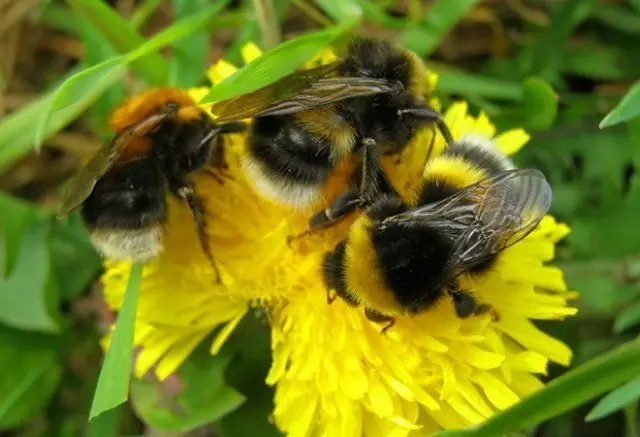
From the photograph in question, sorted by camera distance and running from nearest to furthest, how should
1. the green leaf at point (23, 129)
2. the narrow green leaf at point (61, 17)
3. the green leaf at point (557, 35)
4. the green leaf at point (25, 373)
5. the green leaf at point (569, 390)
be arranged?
the green leaf at point (569, 390), the green leaf at point (23, 129), the green leaf at point (25, 373), the green leaf at point (557, 35), the narrow green leaf at point (61, 17)

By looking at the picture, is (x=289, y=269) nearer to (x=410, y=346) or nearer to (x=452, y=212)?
(x=410, y=346)

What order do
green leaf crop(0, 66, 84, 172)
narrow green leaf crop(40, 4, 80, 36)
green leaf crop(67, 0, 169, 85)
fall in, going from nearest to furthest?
green leaf crop(67, 0, 169, 85) < green leaf crop(0, 66, 84, 172) < narrow green leaf crop(40, 4, 80, 36)

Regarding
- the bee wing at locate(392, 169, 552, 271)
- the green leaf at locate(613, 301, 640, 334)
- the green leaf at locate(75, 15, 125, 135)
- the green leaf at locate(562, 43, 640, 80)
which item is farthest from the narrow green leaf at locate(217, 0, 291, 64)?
the green leaf at locate(613, 301, 640, 334)

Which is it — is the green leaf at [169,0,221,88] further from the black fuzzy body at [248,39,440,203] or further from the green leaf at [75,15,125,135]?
the black fuzzy body at [248,39,440,203]

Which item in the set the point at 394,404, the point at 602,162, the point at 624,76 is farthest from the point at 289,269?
the point at 624,76

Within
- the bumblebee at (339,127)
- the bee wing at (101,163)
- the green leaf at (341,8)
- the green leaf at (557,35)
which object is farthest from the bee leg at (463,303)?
the green leaf at (557,35)

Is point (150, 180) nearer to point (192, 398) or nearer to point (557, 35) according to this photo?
point (192, 398)

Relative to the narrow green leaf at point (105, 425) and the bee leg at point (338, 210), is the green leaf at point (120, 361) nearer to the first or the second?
the bee leg at point (338, 210)
